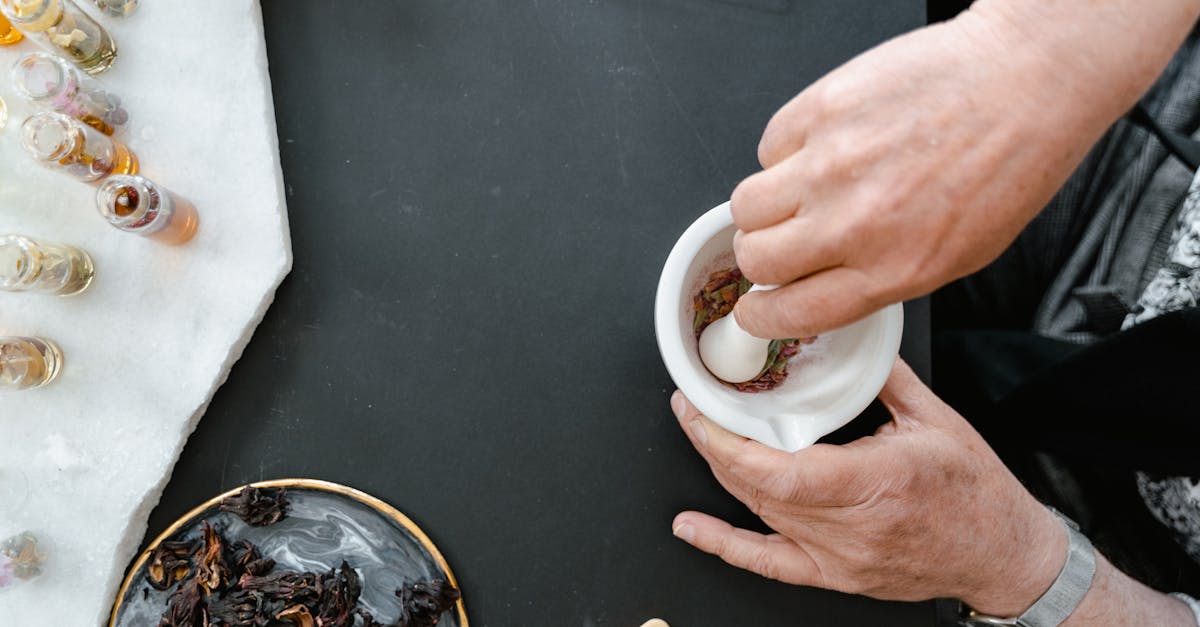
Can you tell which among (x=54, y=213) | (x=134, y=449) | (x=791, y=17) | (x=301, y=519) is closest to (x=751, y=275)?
(x=791, y=17)

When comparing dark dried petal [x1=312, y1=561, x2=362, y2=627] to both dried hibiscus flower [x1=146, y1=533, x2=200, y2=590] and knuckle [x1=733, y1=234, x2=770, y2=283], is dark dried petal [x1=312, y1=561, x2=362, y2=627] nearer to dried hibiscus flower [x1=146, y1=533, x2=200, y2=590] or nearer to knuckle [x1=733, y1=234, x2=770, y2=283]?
dried hibiscus flower [x1=146, y1=533, x2=200, y2=590]

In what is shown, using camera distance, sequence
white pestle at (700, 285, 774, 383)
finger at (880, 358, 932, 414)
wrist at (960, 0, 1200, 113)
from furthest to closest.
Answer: finger at (880, 358, 932, 414), white pestle at (700, 285, 774, 383), wrist at (960, 0, 1200, 113)

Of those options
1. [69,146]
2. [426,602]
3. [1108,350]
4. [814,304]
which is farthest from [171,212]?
[1108,350]

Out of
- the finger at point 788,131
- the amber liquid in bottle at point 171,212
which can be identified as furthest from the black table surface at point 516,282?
the finger at point 788,131

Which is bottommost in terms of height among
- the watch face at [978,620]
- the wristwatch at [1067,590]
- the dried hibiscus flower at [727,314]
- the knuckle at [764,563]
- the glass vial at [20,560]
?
the watch face at [978,620]

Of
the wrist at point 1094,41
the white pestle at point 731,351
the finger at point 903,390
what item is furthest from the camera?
the finger at point 903,390

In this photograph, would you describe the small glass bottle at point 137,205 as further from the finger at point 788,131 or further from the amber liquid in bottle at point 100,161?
the finger at point 788,131

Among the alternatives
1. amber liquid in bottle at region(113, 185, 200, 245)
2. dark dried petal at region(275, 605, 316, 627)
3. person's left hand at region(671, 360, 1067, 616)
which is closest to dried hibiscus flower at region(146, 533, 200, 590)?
dark dried petal at region(275, 605, 316, 627)
